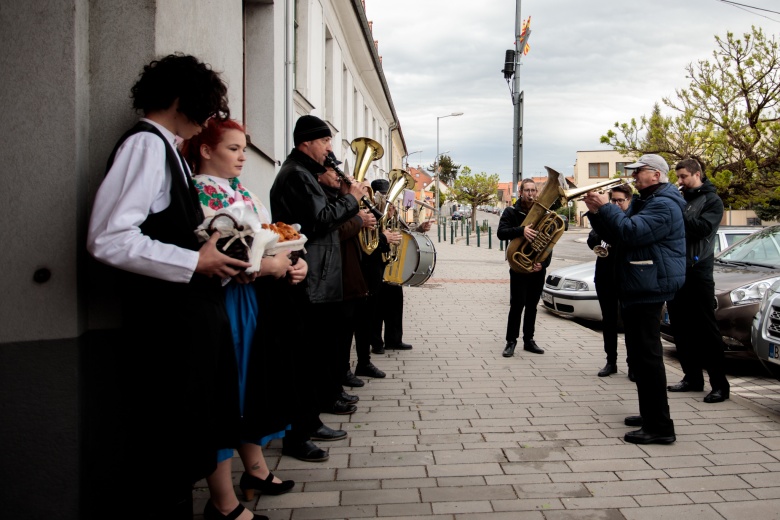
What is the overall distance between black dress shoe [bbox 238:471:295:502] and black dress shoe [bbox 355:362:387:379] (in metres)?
2.81

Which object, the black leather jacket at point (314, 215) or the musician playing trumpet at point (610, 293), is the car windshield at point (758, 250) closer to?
the musician playing trumpet at point (610, 293)

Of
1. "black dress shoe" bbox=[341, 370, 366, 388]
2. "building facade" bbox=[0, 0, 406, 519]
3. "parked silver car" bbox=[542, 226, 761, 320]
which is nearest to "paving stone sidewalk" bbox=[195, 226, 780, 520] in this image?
"black dress shoe" bbox=[341, 370, 366, 388]

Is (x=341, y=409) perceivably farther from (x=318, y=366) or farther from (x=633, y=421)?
(x=633, y=421)

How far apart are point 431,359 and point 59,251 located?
5047 mm

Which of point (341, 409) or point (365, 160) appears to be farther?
point (365, 160)

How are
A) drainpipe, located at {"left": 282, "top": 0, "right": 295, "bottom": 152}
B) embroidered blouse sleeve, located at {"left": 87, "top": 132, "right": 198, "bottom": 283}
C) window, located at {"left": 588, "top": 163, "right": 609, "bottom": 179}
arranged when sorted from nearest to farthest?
embroidered blouse sleeve, located at {"left": 87, "top": 132, "right": 198, "bottom": 283}, drainpipe, located at {"left": 282, "top": 0, "right": 295, "bottom": 152}, window, located at {"left": 588, "top": 163, "right": 609, "bottom": 179}

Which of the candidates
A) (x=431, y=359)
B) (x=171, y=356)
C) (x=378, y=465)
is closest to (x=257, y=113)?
(x=431, y=359)

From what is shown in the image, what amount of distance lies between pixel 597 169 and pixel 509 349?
239 feet

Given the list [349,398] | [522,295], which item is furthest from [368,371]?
[522,295]

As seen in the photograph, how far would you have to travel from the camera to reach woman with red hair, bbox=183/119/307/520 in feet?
10.1

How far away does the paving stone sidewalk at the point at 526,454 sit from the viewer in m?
3.49

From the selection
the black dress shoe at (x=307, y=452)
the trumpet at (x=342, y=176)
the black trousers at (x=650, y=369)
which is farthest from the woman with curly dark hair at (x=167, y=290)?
the black trousers at (x=650, y=369)

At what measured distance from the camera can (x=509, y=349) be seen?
24.5ft

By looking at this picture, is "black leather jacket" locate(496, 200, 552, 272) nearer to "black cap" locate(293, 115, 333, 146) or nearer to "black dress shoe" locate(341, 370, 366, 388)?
"black dress shoe" locate(341, 370, 366, 388)
